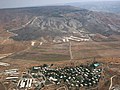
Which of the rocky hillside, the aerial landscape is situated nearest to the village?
the aerial landscape

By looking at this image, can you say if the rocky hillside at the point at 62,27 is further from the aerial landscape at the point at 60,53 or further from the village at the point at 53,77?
the village at the point at 53,77

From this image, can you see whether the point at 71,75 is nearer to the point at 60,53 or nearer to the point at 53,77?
the point at 53,77

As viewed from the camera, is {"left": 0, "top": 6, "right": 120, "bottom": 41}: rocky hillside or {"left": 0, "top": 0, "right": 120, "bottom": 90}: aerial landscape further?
{"left": 0, "top": 6, "right": 120, "bottom": 41}: rocky hillside

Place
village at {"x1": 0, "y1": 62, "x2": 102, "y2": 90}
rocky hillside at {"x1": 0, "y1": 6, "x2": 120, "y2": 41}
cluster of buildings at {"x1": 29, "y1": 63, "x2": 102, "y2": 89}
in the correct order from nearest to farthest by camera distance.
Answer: village at {"x1": 0, "y1": 62, "x2": 102, "y2": 90}, cluster of buildings at {"x1": 29, "y1": 63, "x2": 102, "y2": 89}, rocky hillside at {"x1": 0, "y1": 6, "x2": 120, "y2": 41}

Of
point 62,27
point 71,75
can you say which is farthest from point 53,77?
point 62,27

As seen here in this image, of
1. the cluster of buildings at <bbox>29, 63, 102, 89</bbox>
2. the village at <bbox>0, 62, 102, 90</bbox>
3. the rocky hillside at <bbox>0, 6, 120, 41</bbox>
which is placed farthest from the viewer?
the rocky hillside at <bbox>0, 6, 120, 41</bbox>

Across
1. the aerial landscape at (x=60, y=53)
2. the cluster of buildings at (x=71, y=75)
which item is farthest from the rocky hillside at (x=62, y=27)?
the cluster of buildings at (x=71, y=75)

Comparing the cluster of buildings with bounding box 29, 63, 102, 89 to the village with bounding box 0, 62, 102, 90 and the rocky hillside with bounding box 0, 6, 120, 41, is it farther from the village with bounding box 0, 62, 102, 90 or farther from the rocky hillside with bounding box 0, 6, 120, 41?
the rocky hillside with bounding box 0, 6, 120, 41

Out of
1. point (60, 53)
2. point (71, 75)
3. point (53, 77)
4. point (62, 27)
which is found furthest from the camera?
point (62, 27)
